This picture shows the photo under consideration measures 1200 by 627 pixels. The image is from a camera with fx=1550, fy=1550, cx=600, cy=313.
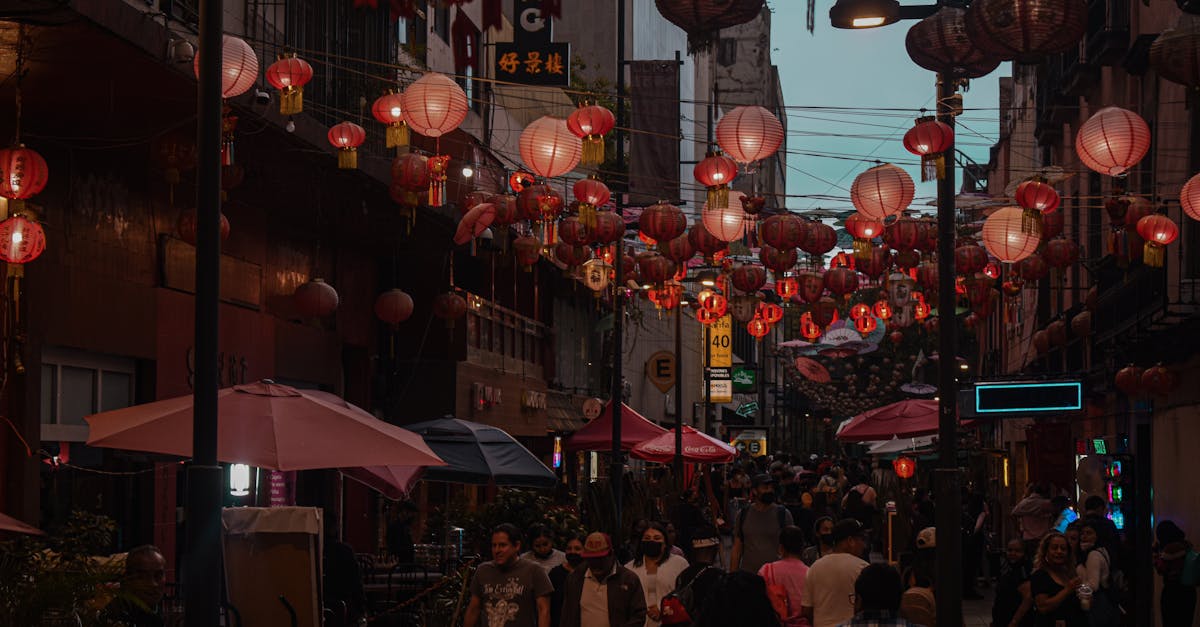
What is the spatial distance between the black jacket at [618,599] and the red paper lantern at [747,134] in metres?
6.54

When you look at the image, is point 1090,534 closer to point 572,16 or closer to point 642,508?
point 642,508

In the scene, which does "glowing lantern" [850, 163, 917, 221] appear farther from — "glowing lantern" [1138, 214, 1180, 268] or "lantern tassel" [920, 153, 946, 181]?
"lantern tassel" [920, 153, 946, 181]

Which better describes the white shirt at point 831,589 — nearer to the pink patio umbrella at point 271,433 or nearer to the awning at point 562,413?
the pink patio umbrella at point 271,433

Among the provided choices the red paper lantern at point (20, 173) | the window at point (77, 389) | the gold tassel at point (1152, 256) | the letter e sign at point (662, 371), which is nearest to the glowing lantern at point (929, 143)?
the gold tassel at point (1152, 256)

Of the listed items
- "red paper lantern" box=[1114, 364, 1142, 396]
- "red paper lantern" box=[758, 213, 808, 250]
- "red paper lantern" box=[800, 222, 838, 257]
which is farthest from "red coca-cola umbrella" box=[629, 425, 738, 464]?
"red paper lantern" box=[1114, 364, 1142, 396]

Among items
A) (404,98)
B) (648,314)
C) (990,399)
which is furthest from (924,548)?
(648,314)

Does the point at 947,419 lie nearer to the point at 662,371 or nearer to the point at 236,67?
the point at 236,67

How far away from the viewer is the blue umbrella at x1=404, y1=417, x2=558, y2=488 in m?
19.3

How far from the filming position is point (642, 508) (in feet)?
77.7

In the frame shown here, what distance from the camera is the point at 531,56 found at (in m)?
28.7

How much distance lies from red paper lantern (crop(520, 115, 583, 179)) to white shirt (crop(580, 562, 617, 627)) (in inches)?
262

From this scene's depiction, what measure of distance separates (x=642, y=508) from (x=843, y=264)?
31.2 feet

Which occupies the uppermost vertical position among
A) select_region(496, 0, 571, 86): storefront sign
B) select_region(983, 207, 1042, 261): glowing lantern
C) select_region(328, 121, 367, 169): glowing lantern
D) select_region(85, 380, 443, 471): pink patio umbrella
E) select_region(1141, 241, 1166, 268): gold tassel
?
select_region(496, 0, 571, 86): storefront sign

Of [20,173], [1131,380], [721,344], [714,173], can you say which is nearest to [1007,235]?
[714,173]
